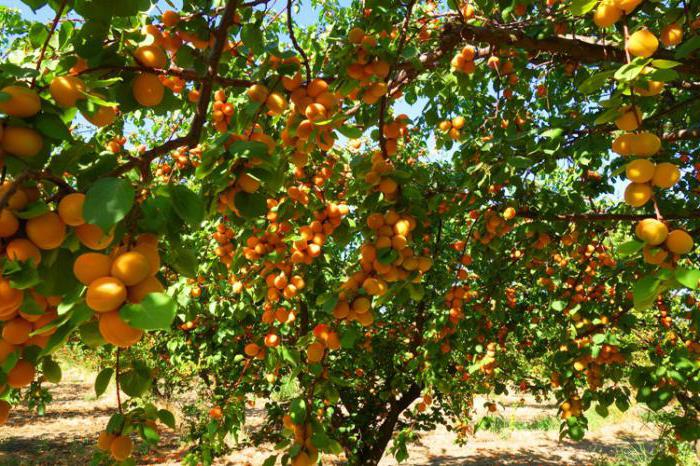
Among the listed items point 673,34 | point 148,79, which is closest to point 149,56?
point 148,79

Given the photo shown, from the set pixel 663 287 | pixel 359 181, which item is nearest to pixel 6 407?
pixel 359 181

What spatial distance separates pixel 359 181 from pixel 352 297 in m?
0.54

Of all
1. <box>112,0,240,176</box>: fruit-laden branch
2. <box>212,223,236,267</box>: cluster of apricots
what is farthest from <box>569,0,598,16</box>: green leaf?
<box>212,223,236,267</box>: cluster of apricots

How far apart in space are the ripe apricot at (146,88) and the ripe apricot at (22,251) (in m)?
0.65

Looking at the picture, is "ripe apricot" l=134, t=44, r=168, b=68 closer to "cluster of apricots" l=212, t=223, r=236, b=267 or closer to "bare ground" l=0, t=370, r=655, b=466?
"cluster of apricots" l=212, t=223, r=236, b=267

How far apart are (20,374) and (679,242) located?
174cm

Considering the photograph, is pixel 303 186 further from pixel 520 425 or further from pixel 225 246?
pixel 520 425

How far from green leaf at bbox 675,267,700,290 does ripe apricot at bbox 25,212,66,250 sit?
1.42 metres

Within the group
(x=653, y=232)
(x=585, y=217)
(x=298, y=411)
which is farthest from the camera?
(x=585, y=217)

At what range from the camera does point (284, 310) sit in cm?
277

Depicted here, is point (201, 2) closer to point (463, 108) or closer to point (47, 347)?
point (47, 347)

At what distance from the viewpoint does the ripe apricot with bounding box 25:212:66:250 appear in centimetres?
87

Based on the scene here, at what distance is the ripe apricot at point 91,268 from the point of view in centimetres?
86

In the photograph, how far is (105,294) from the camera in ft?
2.62
